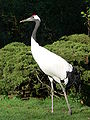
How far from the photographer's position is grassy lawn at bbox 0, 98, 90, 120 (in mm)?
7579

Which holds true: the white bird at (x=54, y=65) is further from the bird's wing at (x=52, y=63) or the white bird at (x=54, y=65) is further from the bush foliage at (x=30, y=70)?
the bush foliage at (x=30, y=70)

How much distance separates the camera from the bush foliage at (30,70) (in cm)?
930

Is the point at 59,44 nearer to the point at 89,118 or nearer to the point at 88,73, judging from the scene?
the point at 88,73

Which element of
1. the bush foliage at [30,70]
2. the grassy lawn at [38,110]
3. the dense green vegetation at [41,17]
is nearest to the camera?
the grassy lawn at [38,110]

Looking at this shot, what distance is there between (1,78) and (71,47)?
200cm

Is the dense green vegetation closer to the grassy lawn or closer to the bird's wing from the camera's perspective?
the grassy lawn

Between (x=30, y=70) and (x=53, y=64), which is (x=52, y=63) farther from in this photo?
(x=30, y=70)

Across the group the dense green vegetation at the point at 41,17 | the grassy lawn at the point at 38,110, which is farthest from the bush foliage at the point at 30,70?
the dense green vegetation at the point at 41,17

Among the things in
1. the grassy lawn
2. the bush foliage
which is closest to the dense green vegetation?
the bush foliage

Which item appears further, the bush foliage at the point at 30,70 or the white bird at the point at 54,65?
the bush foliage at the point at 30,70

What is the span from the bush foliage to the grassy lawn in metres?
0.29

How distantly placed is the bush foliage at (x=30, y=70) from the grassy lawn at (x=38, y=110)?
295 mm

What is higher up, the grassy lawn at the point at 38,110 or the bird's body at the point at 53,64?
the bird's body at the point at 53,64

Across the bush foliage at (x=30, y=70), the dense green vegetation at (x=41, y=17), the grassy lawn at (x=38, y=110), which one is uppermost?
the dense green vegetation at (x=41, y=17)
